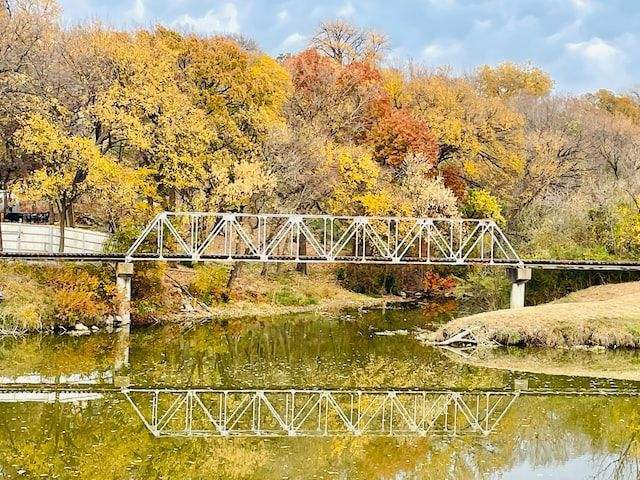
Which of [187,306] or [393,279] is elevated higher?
[393,279]

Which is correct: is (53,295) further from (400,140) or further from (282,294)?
(400,140)

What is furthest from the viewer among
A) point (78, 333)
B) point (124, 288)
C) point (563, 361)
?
point (124, 288)

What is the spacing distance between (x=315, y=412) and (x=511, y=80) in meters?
60.6

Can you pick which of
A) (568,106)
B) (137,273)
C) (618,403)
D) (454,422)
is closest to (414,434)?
(454,422)

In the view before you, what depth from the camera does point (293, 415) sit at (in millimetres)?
19266

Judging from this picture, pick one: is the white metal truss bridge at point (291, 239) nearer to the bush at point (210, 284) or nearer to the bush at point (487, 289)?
the bush at point (210, 284)

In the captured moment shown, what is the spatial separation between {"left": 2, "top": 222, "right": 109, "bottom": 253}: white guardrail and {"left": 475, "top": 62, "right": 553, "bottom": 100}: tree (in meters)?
42.6

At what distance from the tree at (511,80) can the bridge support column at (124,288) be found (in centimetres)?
4718

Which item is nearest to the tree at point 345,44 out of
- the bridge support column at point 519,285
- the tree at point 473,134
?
the tree at point 473,134

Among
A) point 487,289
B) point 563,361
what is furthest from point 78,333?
point 487,289

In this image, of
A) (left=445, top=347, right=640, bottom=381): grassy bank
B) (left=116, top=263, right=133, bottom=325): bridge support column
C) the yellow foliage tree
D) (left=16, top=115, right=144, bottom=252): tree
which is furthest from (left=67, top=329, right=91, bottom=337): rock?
the yellow foliage tree

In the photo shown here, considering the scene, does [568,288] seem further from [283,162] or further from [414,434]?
[414,434]

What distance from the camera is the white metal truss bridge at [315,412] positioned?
708 inches

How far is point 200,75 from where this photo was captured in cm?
4050
